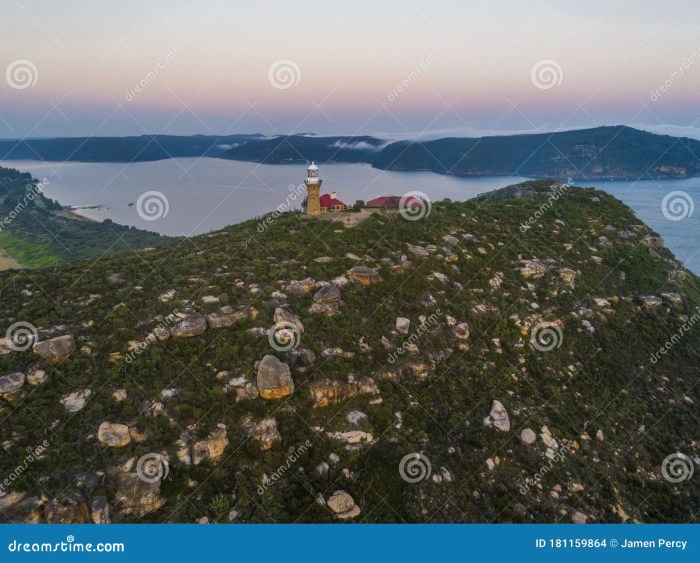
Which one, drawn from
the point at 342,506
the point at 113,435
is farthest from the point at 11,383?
the point at 342,506

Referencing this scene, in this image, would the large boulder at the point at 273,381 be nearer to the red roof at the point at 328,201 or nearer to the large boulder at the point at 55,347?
the large boulder at the point at 55,347

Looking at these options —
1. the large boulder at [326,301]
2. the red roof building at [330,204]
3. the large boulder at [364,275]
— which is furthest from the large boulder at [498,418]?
the red roof building at [330,204]

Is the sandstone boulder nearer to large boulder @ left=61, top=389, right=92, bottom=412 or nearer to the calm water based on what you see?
large boulder @ left=61, top=389, right=92, bottom=412

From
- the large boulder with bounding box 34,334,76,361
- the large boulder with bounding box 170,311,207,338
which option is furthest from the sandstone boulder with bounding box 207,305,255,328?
the large boulder with bounding box 34,334,76,361

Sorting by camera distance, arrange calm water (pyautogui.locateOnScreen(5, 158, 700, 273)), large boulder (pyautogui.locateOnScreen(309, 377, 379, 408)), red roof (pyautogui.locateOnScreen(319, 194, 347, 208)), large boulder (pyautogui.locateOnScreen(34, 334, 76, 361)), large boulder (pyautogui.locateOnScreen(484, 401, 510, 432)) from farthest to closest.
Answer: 1. calm water (pyautogui.locateOnScreen(5, 158, 700, 273))
2. red roof (pyautogui.locateOnScreen(319, 194, 347, 208))
3. large boulder (pyautogui.locateOnScreen(484, 401, 510, 432))
4. large boulder (pyautogui.locateOnScreen(309, 377, 379, 408))
5. large boulder (pyautogui.locateOnScreen(34, 334, 76, 361))

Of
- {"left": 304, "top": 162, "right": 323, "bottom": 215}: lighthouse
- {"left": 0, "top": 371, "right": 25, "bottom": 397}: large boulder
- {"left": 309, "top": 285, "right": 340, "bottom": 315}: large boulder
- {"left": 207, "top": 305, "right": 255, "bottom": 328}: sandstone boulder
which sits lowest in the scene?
{"left": 0, "top": 371, "right": 25, "bottom": 397}: large boulder

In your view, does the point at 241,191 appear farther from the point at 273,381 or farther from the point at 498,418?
the point at 498,418

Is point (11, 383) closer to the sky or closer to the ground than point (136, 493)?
closer to the sky
